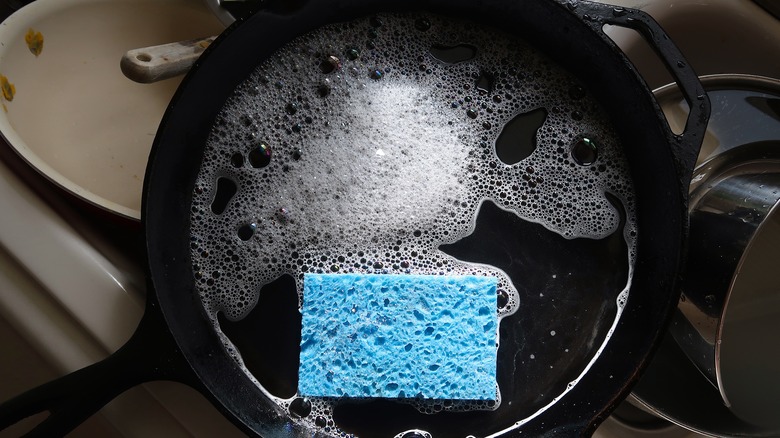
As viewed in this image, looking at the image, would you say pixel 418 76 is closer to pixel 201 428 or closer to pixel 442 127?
pixel 442 127

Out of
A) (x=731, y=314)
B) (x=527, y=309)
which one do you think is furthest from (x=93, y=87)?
(x=731, y=314)

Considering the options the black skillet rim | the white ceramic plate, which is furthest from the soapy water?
the white ceramic plate

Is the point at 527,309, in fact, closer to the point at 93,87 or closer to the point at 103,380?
the point at 103,380

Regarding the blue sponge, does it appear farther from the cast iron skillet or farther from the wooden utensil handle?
the wooden utensil handle

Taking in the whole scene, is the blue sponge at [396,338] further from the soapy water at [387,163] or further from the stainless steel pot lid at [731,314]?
the stainless steel pot lid at [731,314]

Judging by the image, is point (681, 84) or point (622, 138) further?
point (622, 138)

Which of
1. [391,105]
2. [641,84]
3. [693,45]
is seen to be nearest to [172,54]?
[391,105]

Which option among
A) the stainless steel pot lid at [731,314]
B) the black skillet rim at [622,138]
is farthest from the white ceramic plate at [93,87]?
the stainless steel pot lid at [731,314]

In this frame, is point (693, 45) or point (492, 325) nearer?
point (492, 325)
